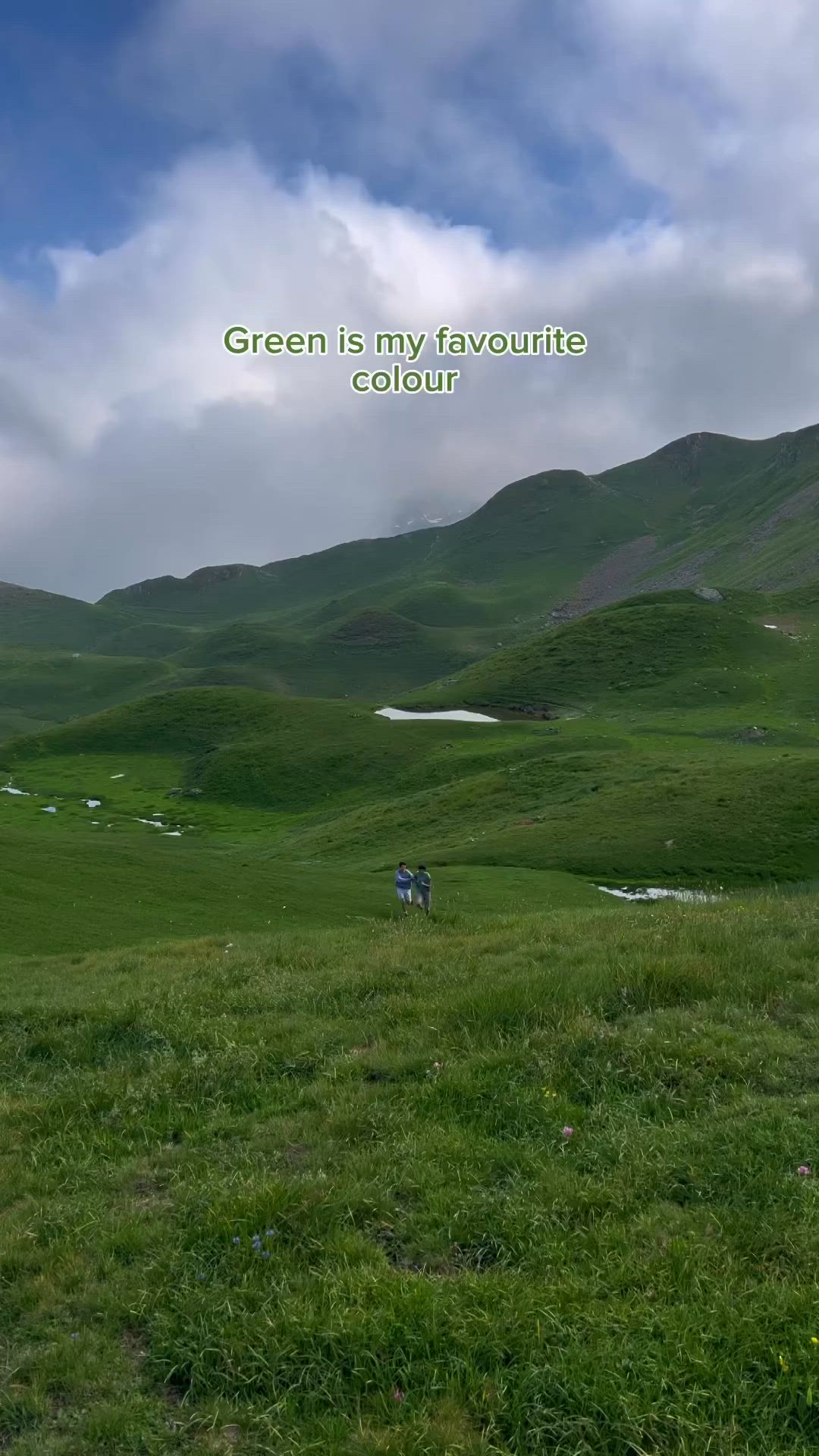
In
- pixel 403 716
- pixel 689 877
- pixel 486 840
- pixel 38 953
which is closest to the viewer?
pixel 38 953

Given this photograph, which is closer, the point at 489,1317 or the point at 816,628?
the point at 489,1317

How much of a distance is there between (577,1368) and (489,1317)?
2.44 ft

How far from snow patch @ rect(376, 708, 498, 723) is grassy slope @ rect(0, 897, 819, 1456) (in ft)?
392

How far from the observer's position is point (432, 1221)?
7.95 metres

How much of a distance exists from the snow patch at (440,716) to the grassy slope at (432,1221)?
119586 mm

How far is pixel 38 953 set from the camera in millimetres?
29125

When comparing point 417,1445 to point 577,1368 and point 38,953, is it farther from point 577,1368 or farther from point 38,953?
point 38,953

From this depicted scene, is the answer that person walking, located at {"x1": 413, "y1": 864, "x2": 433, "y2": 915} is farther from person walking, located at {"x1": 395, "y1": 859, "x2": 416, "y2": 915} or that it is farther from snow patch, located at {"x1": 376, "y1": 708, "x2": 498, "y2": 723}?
snow patch, located at {"x1": 376, "y1": 708, "x2": 498, "y2": 723}

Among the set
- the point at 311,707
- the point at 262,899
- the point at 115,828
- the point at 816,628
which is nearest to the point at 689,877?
the point at 262,899

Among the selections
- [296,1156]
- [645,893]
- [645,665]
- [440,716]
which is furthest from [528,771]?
[296,1156]

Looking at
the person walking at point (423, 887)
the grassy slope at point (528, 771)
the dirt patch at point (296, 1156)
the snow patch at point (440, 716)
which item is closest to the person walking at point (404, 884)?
the person walking at point (423, 887)

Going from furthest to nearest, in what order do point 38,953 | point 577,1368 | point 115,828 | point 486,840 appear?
point 115,828 → point 486,840 → point 38,953 → point 577,1368

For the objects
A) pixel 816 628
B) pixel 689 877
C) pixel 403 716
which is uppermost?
pixel 816 628

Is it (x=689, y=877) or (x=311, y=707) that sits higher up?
(x=311, y=707)
